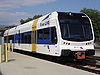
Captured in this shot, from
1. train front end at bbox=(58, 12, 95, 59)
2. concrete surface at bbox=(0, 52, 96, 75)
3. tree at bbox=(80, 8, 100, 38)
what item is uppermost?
tree at bbox=(80, 8, 100, 38)

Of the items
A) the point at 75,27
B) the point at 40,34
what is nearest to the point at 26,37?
the point at 40,34

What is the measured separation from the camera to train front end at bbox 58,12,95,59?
14070 millimetres

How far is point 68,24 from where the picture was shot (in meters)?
14.6

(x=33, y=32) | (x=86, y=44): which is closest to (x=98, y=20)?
(x=33, y=32)

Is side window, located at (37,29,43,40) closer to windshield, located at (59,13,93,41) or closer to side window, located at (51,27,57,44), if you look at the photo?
side window, located at (51,27,57,44)

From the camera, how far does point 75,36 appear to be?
1438 centimetres

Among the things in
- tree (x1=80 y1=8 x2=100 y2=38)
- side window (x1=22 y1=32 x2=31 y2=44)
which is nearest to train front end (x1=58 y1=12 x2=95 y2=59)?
side window (x1=22 y1=32 x2=31 y2=44)

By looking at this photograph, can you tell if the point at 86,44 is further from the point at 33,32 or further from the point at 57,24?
the point at 33,32

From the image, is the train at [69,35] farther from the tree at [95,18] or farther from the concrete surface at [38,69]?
the tree at [95,18]

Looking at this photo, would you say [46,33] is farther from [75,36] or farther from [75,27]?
[75,36]

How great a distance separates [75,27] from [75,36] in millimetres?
647

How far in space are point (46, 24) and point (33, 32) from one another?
152 inches

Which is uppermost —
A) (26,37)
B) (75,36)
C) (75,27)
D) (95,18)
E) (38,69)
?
(95,18)

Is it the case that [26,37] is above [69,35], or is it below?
above
